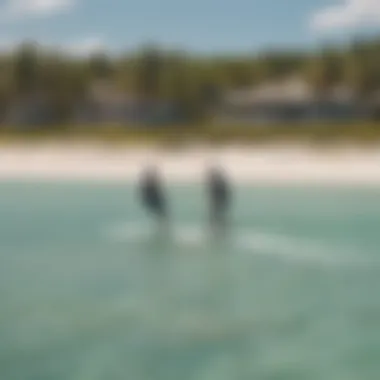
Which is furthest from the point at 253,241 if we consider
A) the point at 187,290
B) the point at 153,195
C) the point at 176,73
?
the point at 176,73

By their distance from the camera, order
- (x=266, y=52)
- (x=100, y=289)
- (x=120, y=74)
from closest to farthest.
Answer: (x=100, y=289)
(x=266, y=52)
(x=120, y=74)

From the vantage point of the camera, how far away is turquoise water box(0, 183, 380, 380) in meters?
2.62

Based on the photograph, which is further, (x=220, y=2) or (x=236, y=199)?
(x=236, y=199)

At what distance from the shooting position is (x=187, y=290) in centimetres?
329

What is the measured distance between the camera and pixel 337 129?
4.77 meters

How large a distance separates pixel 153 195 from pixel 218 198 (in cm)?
31

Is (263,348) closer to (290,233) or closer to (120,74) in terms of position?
(290,233)

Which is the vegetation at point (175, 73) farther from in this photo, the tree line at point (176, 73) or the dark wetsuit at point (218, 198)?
the dark wetsuit at point (218, 198)

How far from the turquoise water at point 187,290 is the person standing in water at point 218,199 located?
0.07m

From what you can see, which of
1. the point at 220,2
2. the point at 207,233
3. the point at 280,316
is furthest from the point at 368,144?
the point at 280,316

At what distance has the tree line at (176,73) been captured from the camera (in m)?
3.83

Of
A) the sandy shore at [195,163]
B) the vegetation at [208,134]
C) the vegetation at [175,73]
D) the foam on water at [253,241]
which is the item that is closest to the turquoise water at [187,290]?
the foam on water at [253,241]

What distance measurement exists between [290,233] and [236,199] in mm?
332

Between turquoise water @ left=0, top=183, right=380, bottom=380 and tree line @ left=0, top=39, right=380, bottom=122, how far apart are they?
587 millimetres
